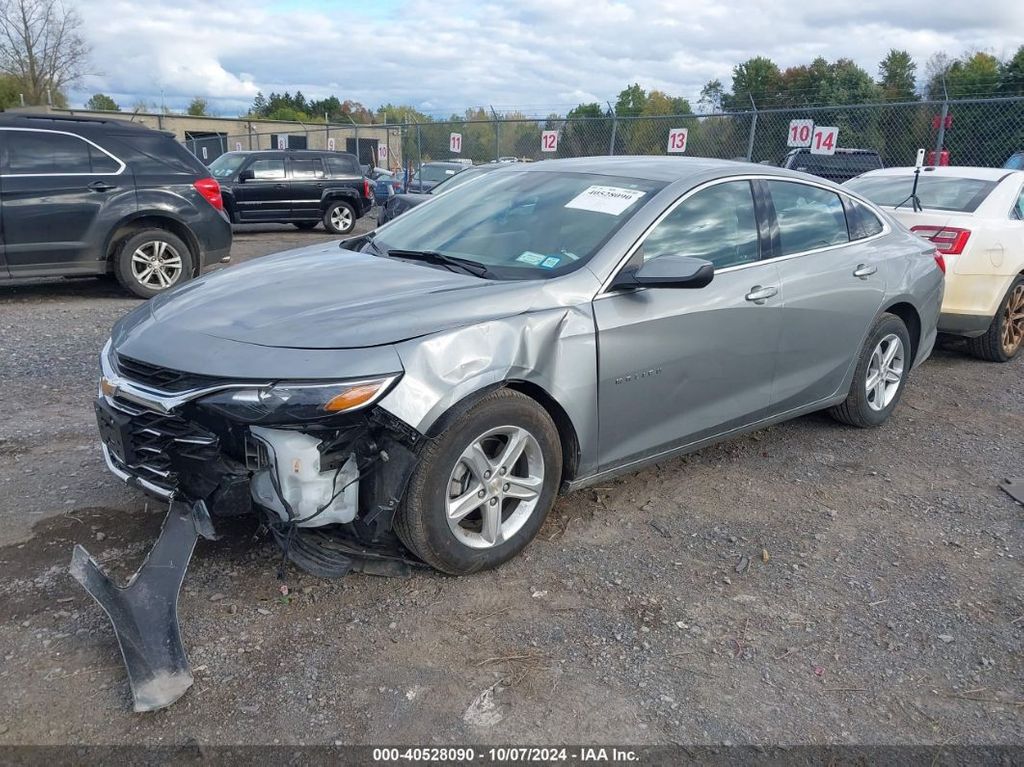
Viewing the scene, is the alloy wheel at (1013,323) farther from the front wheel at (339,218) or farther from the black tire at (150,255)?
the front wheel at (339,218)

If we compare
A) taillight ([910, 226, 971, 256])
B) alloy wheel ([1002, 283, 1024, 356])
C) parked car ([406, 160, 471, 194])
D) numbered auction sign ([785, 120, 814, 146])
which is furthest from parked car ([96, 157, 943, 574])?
parked car ([406, 160, 471, 194])

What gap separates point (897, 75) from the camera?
35.3 m

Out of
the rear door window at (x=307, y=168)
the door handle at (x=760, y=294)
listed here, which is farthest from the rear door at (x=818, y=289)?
the rear door window at (x=307, y=168)

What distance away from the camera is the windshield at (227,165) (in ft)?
53.9

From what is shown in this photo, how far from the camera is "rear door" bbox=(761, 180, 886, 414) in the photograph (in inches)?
172

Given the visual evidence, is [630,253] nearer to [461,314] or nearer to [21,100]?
[461,314]

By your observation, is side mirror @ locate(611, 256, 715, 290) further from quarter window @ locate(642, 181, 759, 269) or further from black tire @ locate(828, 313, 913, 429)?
black tire @ locate(828, 313, 913, 429)

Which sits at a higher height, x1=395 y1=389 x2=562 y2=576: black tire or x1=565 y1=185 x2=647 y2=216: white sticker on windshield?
x1=565 y1=185 x2=647 y2=216: white sticker on windshield

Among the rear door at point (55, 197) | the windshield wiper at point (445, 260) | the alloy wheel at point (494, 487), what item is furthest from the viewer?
the rear door at point (55, 197)

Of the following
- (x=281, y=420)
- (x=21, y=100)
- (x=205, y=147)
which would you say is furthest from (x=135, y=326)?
(x=21, y=100)

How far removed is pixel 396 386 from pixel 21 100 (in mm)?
51725

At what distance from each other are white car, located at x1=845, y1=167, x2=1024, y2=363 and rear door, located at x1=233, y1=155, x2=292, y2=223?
12.2 meters

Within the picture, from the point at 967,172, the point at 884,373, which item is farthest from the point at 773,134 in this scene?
the point at 884,373

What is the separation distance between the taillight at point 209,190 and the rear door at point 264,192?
733 cm
